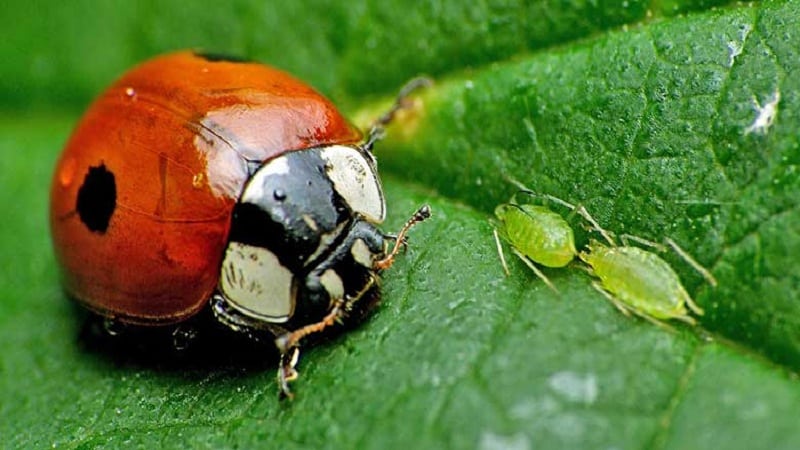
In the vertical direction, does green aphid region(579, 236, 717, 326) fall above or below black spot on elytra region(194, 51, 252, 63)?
below

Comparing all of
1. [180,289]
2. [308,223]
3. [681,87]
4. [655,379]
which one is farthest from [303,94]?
[655,379]

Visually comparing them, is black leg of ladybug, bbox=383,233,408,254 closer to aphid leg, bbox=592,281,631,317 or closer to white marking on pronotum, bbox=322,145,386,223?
white marking on pronotum, bbox=322,145,386,223

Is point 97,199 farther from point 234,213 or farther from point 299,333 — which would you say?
point 299,333

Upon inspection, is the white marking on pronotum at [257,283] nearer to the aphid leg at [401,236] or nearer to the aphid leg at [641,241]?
the aphid leg at [401,236]

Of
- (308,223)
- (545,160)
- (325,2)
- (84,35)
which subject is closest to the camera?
(308,223)

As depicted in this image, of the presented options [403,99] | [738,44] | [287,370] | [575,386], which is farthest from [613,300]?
[403,99]

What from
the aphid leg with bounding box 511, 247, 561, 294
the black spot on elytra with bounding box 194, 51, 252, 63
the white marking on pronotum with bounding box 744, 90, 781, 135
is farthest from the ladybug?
the white marking on pronotum with bounding box 744, 90, 781, 135

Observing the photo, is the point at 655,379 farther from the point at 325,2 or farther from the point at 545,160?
the point at 325,2
